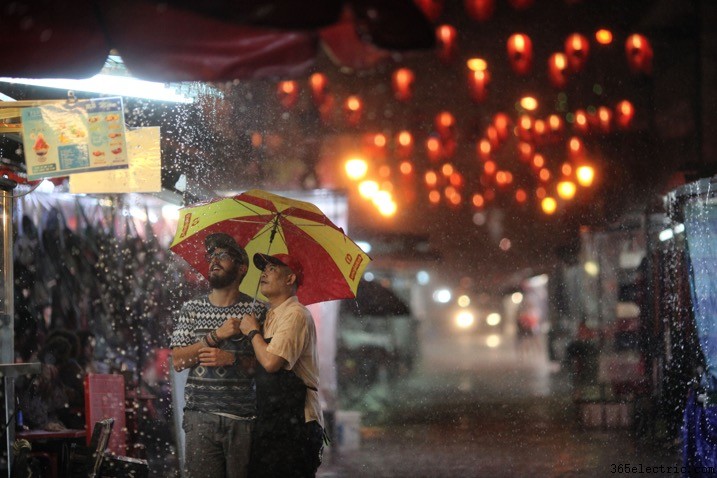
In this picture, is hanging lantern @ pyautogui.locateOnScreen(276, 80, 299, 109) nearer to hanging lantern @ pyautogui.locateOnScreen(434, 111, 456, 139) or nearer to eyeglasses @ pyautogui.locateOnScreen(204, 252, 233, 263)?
hanging lantern @ pyautogui.locateOnScreen(434, 111, 456, 139)

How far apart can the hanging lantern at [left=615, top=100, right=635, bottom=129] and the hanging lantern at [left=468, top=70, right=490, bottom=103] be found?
272 cm

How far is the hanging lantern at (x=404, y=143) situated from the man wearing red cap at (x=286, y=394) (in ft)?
41.1

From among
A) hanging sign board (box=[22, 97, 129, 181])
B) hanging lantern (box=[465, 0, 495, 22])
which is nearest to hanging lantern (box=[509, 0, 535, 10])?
hanging lantern (box=[465, 0, 495, 22])

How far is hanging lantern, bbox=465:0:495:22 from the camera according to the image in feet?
34.6

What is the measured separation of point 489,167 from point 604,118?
4.20 meters

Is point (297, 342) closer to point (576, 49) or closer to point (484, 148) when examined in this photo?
point (576, 49)

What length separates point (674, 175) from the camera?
1076cm

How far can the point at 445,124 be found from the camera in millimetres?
16656

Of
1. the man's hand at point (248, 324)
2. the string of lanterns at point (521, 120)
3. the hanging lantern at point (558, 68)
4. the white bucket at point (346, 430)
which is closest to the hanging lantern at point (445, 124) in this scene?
the string of lanterns at point (521, 120)

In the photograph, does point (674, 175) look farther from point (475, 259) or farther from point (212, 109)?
point (475, 259)

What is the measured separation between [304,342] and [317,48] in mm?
Answer: 2139

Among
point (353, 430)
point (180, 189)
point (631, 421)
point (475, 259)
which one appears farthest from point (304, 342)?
point (475, 259)

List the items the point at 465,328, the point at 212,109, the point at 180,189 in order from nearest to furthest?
1. the point at 180,189
2. the point at 212,109
3. the point at 465,328

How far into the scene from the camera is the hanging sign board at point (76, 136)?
213 inches
